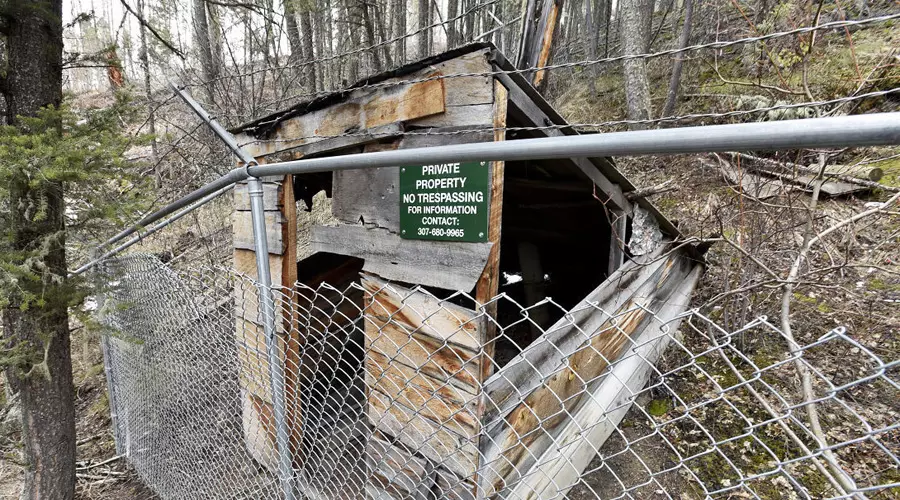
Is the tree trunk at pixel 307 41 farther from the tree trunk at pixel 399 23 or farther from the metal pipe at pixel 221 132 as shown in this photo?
the metal pipe at pixel 221 132

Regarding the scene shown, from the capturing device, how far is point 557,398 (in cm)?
135

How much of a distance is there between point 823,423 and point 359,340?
4.20m

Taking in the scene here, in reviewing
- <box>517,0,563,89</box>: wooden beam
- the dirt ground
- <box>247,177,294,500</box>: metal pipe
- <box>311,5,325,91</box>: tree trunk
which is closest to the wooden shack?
<box>247,177,294,500</box>: metal pipe

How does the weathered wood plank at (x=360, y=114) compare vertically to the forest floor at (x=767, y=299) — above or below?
above

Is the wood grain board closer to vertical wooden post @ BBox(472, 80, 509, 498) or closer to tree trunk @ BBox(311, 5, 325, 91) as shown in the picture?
vertical wooden post @ BBox(472, 80, 509, 498)

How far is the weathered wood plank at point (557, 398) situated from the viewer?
199 cm

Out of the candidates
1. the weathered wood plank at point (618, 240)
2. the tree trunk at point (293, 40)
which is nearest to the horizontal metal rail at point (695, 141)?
the weathered wood plank at point (618, 240)

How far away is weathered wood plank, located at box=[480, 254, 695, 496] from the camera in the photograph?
1.99 metres

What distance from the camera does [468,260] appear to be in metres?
2.05

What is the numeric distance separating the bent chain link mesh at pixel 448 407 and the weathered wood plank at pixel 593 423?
19mm

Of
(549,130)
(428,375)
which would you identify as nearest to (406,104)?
(549,130)

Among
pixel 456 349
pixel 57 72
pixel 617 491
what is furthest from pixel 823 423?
pixel 57 72

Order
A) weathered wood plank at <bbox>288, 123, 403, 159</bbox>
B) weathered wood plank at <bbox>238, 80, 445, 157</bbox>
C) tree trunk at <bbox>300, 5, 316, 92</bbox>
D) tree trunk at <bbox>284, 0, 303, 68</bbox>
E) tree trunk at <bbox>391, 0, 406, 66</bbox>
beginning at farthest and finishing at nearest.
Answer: tree trunk at <bbox>391, 0, 406, 66</bbox>, tree trunk at <bbox>284, 0, 303, 68</bbox>, tree trunk at <bbox>300, 5, 316, 92</bbox>, weathered wood plank at <bbox>288, 123, 403, 159</bbox>, weathered wood plank at <bbox>238, 80, 445, 157</bbox>

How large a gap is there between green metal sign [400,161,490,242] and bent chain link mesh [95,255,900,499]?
340 mm
